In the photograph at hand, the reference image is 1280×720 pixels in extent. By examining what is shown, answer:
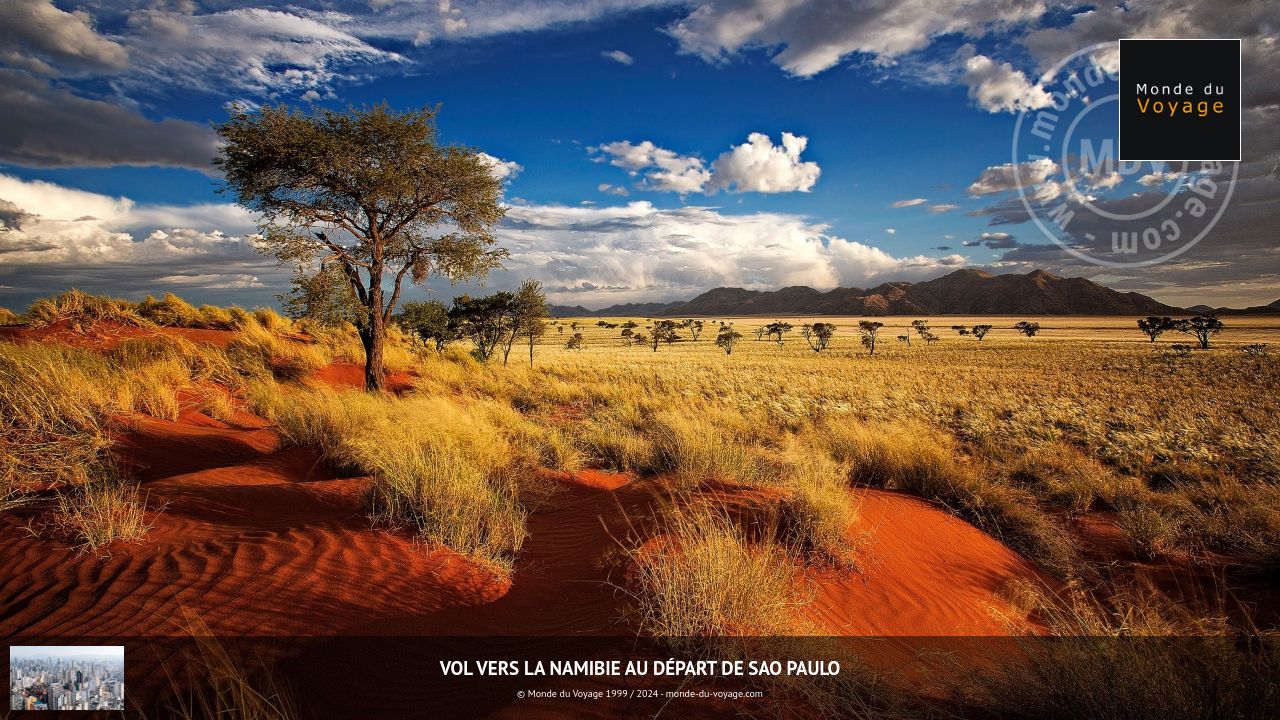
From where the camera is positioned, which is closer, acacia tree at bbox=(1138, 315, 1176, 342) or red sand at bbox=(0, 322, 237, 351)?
red sand at bbox=(0, 322, 237, 351)

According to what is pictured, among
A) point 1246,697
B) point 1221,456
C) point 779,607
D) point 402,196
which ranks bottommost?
point 1221,456

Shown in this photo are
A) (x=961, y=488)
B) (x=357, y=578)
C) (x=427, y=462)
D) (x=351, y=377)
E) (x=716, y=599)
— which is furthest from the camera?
(x=351, y=377)

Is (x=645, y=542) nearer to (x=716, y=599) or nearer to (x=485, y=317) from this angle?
(x=716, y=599)

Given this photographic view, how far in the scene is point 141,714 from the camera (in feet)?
8.43

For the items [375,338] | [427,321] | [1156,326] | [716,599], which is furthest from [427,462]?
[1156,326]

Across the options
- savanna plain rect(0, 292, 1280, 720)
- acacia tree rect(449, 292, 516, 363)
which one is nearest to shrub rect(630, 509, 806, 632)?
savanna plain rect(0, 292, 1280, 720)

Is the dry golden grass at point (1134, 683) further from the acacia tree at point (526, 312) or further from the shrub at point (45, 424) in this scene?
the acacia tree at point (526, 312)

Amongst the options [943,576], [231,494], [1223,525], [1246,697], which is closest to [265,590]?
[231,494]

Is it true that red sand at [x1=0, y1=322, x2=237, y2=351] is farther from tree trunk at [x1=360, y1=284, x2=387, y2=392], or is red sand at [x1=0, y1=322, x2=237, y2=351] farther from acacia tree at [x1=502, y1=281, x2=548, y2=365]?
acacia tree at [x1=502, y1=281, x2=548, y2=365]

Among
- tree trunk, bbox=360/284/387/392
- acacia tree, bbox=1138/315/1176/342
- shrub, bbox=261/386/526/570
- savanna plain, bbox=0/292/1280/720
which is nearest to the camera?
savanna plain, bbox=0/292/1280/720

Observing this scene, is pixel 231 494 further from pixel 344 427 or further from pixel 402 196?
pixel 402 196

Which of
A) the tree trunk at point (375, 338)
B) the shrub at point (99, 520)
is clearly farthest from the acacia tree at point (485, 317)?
the shrub at point (99, 520)

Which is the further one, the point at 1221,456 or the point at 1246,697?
the point at 1221,456

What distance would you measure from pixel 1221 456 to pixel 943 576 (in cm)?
1420
